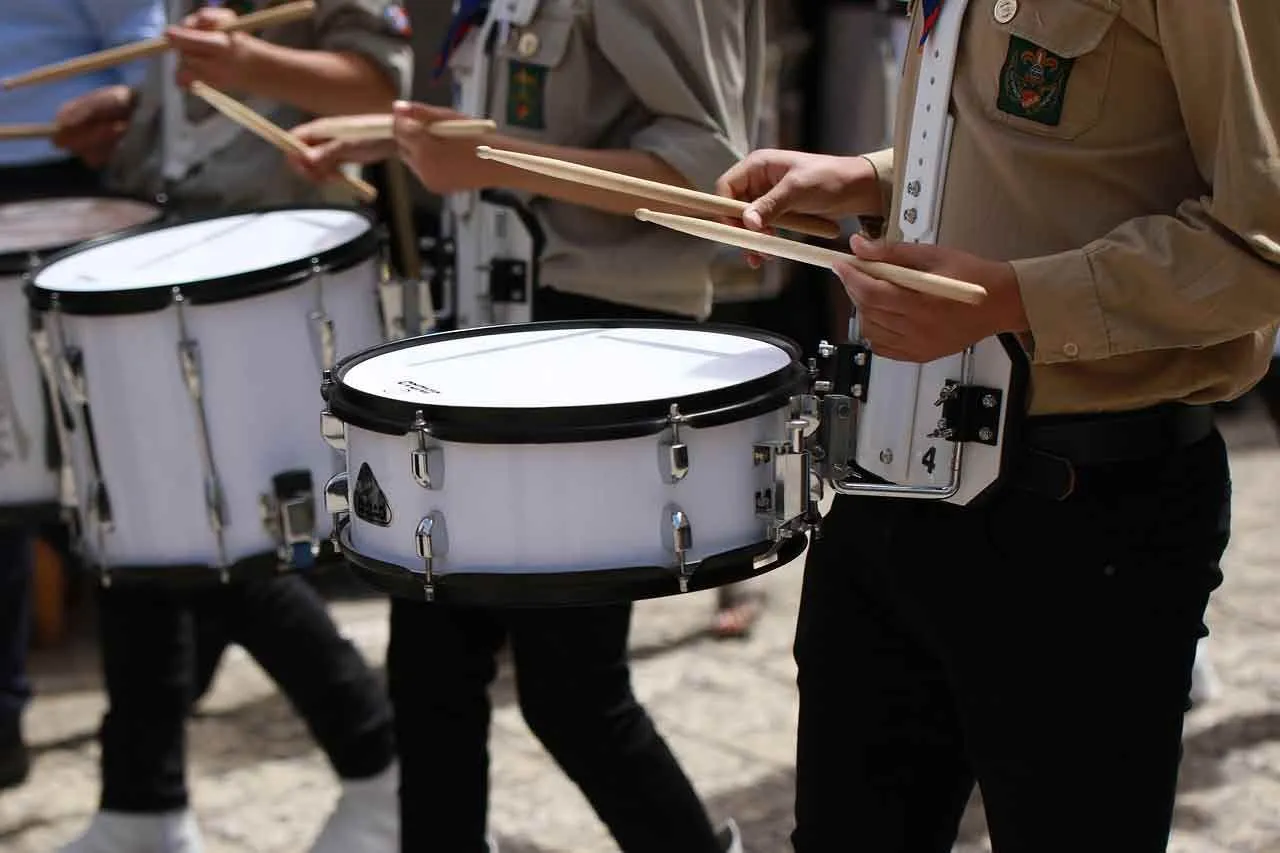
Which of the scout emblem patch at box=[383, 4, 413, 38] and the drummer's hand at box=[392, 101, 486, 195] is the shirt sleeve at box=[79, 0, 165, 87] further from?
the drummer's hand at box=[392, 101, 486, 195]

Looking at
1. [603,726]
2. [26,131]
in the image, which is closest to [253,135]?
[26,131]

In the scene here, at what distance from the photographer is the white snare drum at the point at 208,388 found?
2.39 meters

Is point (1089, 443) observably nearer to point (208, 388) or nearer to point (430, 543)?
point (430, 543)

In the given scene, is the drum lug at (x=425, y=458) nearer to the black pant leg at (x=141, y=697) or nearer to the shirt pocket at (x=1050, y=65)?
the shirt pocket at (x=1050, y=65)

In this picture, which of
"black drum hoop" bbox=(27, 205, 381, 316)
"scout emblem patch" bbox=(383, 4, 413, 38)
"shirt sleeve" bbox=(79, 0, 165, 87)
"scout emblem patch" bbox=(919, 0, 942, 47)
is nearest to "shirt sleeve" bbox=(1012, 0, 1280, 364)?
"scout emblem patch" bbox=(919, 0, 942, 47)

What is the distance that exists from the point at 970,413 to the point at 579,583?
0.42 meters

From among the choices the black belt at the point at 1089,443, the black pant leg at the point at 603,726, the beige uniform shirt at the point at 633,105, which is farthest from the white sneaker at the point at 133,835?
the black belt at the point at 1089,443

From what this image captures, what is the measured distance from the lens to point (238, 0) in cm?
304

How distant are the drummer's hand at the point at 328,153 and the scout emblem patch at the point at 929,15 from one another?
4.08 ft

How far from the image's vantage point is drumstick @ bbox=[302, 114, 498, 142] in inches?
88.5

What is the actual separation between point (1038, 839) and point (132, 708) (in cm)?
171

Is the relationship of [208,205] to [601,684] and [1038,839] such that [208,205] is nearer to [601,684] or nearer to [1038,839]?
[601,684]

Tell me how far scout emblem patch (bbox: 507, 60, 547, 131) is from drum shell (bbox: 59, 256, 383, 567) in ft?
1.12

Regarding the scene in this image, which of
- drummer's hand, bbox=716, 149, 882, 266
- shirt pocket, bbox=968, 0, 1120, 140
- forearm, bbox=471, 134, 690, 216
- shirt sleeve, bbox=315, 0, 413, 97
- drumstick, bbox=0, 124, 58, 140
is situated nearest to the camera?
shirt pocket, bbox=968, 0, 1120, 140
